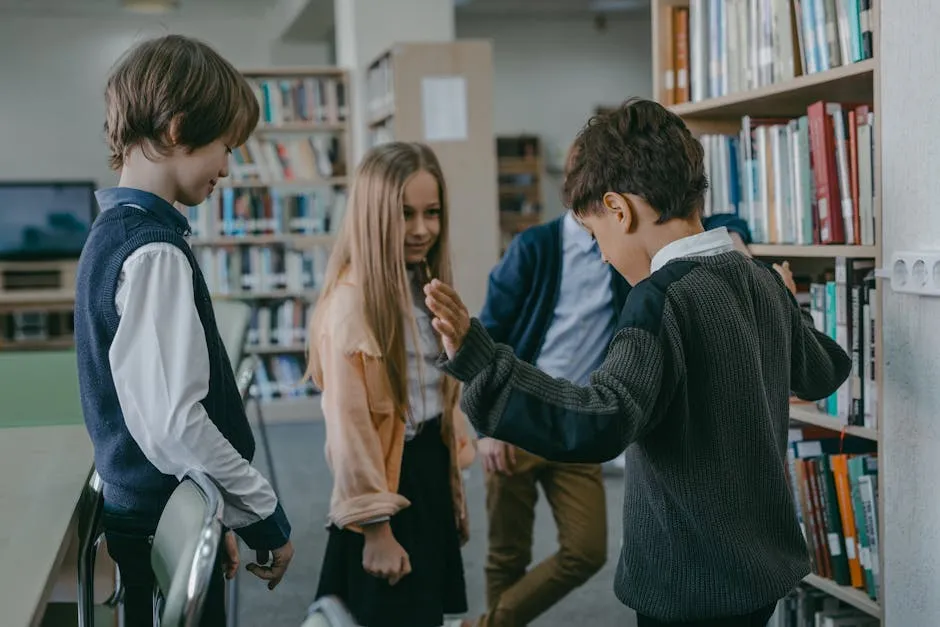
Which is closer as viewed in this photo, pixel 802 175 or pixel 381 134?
pixel 802 175

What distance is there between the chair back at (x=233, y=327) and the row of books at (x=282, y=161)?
286cm

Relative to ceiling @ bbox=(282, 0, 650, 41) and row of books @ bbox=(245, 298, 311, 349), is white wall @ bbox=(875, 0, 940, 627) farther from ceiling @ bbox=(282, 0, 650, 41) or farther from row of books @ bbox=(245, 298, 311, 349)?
ceiling @ bbox=(282, 0, 650, 41)

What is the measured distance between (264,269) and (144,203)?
15.6 feet

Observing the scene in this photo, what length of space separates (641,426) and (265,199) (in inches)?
204

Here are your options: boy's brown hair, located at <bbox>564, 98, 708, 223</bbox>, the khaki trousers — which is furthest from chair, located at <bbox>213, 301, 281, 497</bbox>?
boy's brown hair, located at <bbox>564, 98, 708, 223</bbox>

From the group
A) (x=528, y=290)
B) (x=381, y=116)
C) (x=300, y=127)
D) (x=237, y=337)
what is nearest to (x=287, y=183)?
(x=300, y=127)

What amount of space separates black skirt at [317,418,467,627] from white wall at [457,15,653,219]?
8.54 metres

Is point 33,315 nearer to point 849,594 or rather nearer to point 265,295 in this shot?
point 265,295

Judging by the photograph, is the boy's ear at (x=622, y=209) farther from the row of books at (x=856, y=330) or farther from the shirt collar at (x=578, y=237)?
the shirt collar at (x=578, y=237)

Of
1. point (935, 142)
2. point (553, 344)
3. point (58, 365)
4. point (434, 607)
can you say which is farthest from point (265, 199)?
point (935, 142)

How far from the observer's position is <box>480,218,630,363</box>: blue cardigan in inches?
88.8

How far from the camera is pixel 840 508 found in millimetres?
1989

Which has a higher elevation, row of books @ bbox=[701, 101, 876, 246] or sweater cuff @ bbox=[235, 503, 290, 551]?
row of books @ bbox=[701, 101, 876, 246]

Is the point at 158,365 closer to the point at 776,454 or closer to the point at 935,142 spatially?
the point at 776,454
